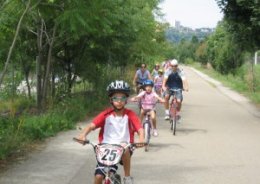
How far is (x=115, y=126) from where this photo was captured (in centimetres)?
697

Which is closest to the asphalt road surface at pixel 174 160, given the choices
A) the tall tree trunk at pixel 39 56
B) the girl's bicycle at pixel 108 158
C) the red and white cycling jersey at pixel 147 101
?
the red and white cycling jersey at pixel 147 101

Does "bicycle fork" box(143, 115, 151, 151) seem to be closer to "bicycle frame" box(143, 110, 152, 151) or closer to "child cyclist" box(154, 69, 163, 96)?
"bicycle frame" box(143, 110, 152, 151)

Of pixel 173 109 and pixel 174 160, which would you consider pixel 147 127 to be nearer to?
pixel 174 160

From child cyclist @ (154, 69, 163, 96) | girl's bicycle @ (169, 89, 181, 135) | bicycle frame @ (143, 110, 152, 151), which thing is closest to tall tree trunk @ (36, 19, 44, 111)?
girl's bicycle @ (169, 89, 181, 135)

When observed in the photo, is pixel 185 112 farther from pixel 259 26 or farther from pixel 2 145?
pixel 2 145

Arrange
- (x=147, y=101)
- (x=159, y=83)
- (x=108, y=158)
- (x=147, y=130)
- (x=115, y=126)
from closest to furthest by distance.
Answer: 1. (x=108, y=158)
2. (x=115, y=126)
3. (x=147, y=130)
4. (x=147, y=101)
5. (x=159, y=83)

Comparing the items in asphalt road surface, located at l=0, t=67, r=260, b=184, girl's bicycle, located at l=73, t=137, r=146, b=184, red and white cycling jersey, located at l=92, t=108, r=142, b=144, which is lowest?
asphalt road surface, located at l=0, t=67, r=260, b=184

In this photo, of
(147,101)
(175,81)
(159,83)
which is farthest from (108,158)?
(159,83)

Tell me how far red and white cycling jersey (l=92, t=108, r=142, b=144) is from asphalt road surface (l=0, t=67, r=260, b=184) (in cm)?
208

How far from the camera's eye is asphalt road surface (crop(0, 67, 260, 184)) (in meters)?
9.19

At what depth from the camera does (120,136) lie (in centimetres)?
693

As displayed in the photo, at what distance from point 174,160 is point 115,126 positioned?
423cm

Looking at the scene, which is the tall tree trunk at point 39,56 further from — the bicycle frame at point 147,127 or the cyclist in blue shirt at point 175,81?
the bicycle frame at point 147,127

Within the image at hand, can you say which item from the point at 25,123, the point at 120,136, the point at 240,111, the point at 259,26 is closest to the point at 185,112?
the point at 240,111
